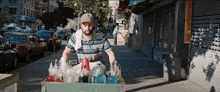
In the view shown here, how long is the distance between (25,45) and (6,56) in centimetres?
349

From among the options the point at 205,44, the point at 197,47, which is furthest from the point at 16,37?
the point at 205,44

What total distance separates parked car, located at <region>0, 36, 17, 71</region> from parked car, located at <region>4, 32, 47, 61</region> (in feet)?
3.87

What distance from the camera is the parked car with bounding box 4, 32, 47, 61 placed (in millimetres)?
16062

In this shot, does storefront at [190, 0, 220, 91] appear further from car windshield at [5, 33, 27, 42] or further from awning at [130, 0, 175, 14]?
car windshield at [5, 33, 27, 42]

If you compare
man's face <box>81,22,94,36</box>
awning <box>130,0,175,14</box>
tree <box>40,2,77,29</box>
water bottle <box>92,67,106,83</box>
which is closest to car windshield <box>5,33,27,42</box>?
awning <box>130,0,175,14</box>

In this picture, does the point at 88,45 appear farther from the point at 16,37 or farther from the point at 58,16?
the point at 58,16

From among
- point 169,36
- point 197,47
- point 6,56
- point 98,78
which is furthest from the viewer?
point 169,36

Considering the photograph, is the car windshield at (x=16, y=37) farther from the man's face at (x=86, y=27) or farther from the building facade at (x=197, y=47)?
the man's face at (x=86, y=27)

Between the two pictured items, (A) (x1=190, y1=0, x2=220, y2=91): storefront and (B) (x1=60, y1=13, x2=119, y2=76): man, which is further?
(A) (x1=190, y1=0, x2=220, y2=91): storefront

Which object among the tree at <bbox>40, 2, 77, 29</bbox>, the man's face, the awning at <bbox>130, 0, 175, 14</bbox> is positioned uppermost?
the tree at <bbox>40, 2, 77, 29</bbox>

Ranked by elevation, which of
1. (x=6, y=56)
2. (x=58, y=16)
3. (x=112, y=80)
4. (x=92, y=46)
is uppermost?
(x=58, y=16)

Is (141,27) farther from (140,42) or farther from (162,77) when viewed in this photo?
(162,77)

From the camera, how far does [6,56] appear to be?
42.4 feet

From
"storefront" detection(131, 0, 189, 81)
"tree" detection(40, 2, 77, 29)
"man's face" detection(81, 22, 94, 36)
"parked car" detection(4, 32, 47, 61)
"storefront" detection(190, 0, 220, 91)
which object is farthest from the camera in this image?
"tree" detection(40, 2, 77, 29)
